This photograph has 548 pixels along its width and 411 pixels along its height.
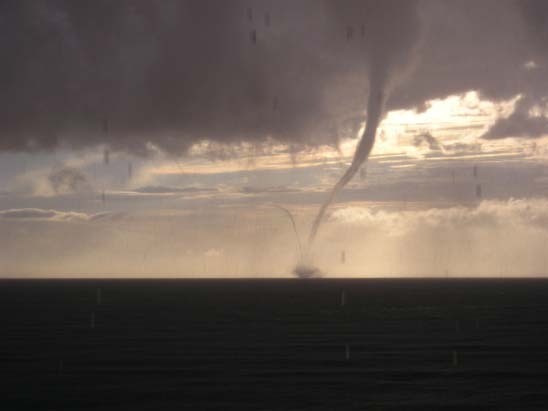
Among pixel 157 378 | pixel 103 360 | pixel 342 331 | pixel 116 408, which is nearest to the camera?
pixel 116 408

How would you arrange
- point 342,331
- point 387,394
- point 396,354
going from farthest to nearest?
point 342,331 < point 396,354 < point 387,394

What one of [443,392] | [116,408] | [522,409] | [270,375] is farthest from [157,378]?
[522,409]

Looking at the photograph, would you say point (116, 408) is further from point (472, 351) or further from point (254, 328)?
point (254, 328)

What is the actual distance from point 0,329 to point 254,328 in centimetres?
3067

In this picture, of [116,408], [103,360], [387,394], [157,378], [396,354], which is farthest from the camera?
[396,354]

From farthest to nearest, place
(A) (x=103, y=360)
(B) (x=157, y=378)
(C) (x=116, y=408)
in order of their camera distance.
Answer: (A) (x=103, y=360), (B) (x=157, y=378), (C) (x=116, y=408)

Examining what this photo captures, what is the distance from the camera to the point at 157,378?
5706 cm

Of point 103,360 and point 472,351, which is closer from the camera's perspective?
point 103,360

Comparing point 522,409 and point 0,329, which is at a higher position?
point 0,329

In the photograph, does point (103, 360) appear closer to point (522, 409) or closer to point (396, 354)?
point (396, 354)

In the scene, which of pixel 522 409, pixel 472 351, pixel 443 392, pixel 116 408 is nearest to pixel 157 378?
pixel 116 408

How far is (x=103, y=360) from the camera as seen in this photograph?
68.2 meters

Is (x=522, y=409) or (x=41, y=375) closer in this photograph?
(x=522, y=409)

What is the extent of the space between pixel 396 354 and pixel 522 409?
98.2 ft
